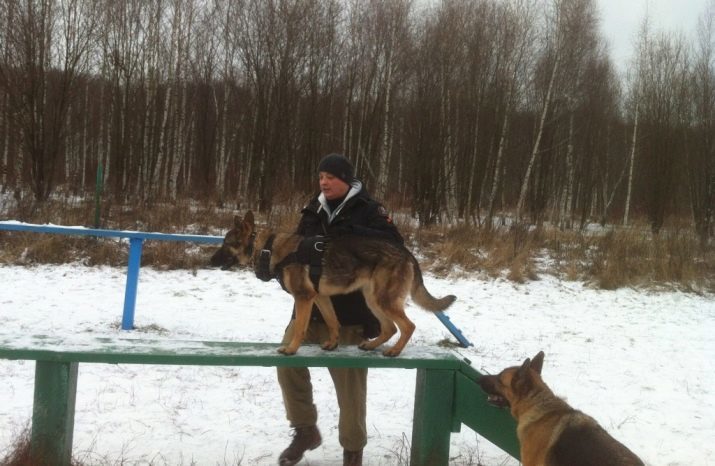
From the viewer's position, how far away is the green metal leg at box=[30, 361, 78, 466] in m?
2.87

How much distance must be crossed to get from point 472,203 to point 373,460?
1730 centimetres

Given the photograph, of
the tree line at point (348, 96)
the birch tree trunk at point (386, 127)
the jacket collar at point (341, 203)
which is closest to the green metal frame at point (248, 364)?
the jacket collar at point (341, 203)

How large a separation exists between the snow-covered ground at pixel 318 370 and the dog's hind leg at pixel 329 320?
93cm

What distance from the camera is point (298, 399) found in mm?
3379

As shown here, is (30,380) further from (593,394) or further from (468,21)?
(468,21)

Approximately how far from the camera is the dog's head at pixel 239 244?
3.39 meters

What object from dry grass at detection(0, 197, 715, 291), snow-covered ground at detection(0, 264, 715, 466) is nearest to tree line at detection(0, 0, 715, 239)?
dry grass at detection(0, 197, 715, 291)

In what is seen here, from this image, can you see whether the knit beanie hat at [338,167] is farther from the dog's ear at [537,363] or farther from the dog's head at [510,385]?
the dog's ear at [537,363]

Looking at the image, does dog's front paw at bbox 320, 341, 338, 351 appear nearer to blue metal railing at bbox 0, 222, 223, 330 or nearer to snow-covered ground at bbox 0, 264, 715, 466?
snow-covered ground at bbox 0, 264, 715, 466

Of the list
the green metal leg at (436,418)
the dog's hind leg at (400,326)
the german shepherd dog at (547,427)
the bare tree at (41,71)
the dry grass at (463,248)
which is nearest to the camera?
the german shepherd dog at (547,427)

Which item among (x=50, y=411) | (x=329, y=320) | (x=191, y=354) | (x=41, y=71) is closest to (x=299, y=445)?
(x=329, y=320)

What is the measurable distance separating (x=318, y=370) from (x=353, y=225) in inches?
107

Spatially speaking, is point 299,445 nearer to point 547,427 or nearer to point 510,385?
point 510,385

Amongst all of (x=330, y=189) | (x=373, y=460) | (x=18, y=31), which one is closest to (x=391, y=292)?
(x=330, y=189)
